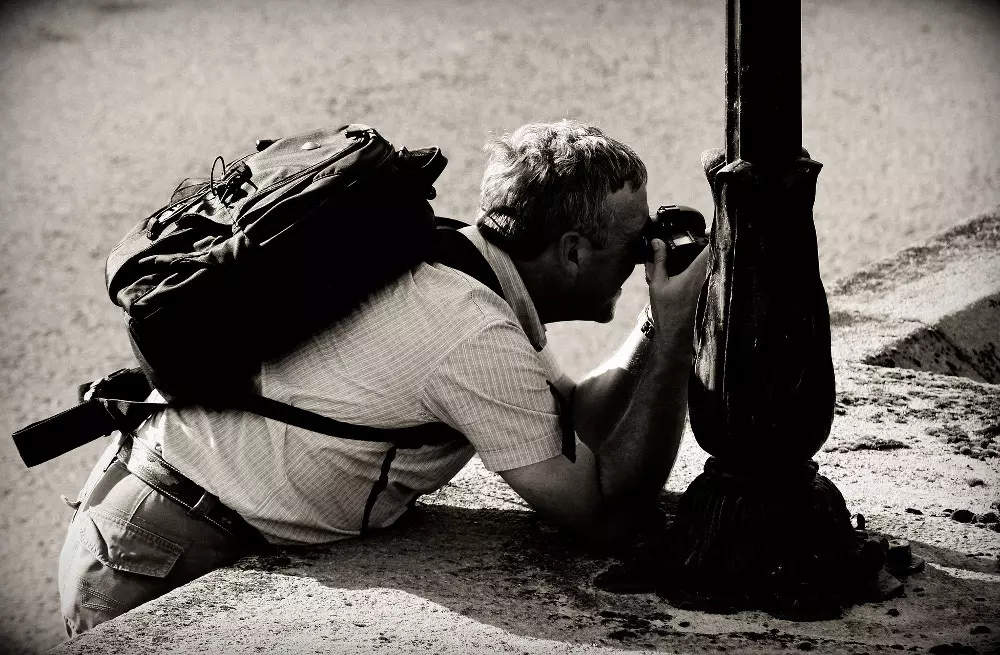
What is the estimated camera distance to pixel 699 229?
2.86 metres

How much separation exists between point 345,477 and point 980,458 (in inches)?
67.6

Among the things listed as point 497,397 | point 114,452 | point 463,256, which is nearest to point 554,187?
point 463,256

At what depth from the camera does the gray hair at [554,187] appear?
2.78m

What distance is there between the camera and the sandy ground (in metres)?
6.05

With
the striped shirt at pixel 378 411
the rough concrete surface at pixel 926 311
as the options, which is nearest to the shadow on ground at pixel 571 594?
the striped shirt at pixel 378 411

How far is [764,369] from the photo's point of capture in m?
2.41

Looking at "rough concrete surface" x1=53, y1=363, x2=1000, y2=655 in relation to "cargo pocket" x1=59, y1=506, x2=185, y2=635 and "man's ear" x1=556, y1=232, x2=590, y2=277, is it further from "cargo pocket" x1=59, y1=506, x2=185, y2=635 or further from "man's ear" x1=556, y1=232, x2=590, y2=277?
"man's ear" x1=556, y1=232, x2=590, y2=277

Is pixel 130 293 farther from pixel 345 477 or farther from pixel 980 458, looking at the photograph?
pixel 980 458

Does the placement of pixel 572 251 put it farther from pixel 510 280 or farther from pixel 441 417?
pixel 441 417

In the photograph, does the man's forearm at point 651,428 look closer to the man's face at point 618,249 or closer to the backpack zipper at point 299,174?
the man's face at point 618,249

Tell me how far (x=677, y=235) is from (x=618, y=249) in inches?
5.6

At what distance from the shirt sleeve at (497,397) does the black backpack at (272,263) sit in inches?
6.8

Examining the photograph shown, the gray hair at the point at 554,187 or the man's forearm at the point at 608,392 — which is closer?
the gray hair at the point at 554,187

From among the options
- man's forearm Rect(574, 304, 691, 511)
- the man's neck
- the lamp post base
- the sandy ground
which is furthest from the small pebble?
the sandy ground
